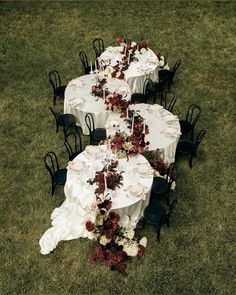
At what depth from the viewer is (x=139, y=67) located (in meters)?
11.8

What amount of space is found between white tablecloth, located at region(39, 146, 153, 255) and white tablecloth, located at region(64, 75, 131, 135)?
1879 mm

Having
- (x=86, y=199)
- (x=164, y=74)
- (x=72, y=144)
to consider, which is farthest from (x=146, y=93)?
(x=86, y=199)

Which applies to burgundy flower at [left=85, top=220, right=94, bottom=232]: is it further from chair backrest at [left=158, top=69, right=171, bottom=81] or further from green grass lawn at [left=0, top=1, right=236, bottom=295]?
chair backrest at [left=158, top=69, right=171, bottom=81]

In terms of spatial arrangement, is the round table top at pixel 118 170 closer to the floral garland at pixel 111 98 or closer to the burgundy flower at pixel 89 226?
the burgundy flower at pixel 89 226

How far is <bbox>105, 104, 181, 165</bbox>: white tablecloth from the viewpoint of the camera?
931 centimetres

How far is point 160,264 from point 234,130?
16.3ft

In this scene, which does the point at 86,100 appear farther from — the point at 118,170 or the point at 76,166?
the point at 118,170

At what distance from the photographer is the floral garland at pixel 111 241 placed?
25.3ft

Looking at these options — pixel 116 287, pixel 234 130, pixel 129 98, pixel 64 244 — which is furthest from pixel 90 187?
pixel 234 130

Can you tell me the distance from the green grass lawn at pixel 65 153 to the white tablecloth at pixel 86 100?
85 cm

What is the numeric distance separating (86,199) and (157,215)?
5.13ft

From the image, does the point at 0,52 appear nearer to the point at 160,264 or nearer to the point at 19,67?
the point at 19,67

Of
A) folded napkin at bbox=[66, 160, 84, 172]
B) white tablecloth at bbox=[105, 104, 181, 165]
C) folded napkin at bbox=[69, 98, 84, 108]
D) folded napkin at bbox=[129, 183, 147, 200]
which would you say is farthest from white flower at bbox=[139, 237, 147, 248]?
folded napkin at bbox=[69, 98, 84, 108]

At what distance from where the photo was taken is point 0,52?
14.4 m
